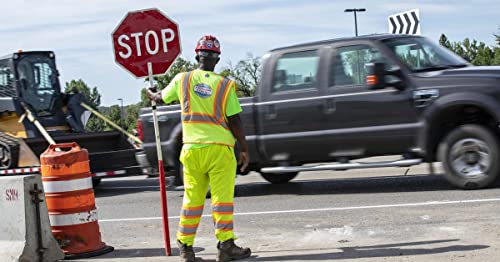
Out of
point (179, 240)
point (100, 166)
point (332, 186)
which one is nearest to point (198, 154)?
point (179, 240)

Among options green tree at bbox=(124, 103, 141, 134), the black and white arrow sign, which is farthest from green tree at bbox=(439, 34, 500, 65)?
the black and white arrow sign

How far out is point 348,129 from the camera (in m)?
10.8

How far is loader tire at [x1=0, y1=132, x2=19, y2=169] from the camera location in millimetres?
15367

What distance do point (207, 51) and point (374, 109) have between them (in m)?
4.09

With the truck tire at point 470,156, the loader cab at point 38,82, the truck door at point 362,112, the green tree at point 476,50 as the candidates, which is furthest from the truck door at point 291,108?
the green tree at point 476,50

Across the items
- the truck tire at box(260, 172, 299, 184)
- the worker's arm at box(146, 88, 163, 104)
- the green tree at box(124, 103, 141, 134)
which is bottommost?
the green tree at box(124, 103, 141, 134)

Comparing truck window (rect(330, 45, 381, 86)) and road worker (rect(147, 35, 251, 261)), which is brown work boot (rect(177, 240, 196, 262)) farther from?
truck window (rect(330, 45, 381, 86))

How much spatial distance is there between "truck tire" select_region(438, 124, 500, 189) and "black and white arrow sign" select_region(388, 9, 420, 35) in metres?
5.82

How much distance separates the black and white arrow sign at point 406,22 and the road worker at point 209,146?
9.23 meters

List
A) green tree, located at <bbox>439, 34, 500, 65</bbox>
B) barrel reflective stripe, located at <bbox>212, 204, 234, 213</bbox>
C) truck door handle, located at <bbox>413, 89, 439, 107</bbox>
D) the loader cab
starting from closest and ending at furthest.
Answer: barrel reflective stripe, located at <bbox>212, 204, 234, 213</bbox> < truck door handle, located at <bbox>413, 89, 439, 107</bbox> < the loader cab < green tree, located at <bbox>439, 34, 500, 65</bbox>

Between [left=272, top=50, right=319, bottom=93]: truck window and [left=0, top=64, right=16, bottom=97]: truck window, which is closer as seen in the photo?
[left=272, top=50, right=319, bottom=93]: truck window

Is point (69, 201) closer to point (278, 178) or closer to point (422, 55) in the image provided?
point (422, 55)

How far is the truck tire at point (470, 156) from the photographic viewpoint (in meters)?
10.0

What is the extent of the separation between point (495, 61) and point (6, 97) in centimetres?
6148
